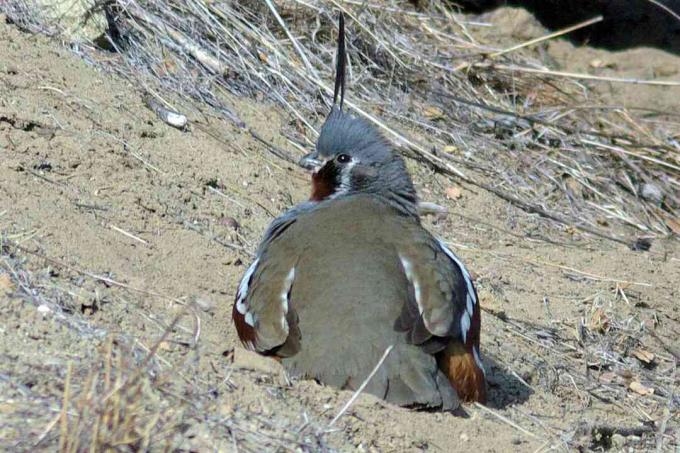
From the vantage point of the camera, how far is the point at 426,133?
33.2 feet

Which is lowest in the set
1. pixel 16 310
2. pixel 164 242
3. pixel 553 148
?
pixel 553 148

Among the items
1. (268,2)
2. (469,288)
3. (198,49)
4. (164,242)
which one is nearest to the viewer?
(469,288)

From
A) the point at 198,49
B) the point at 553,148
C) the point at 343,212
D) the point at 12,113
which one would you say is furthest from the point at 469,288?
the point at 553,148

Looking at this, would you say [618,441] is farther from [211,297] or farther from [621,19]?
[621,19]

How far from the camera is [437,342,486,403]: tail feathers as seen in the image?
5.78 meters

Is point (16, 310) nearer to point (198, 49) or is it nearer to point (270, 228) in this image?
point (270, 228)

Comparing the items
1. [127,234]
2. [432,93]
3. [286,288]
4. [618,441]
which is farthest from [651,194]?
[286,288]

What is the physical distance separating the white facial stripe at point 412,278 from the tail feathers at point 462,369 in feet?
0.87

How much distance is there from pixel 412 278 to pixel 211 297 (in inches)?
49.1

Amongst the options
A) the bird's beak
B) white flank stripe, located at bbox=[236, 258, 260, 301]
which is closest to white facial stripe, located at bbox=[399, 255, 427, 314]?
white flank stripe, located at bbox=[236, 258, 260, 301]

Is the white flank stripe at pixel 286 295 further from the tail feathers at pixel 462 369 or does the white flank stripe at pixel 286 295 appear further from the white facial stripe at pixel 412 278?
the tail feathers at pixel 462 369

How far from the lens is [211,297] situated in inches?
257

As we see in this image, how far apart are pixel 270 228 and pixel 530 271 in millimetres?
2658

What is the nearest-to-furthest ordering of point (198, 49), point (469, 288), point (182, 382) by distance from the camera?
point (182, 382)
point (469, 288)
point (198, 49)
